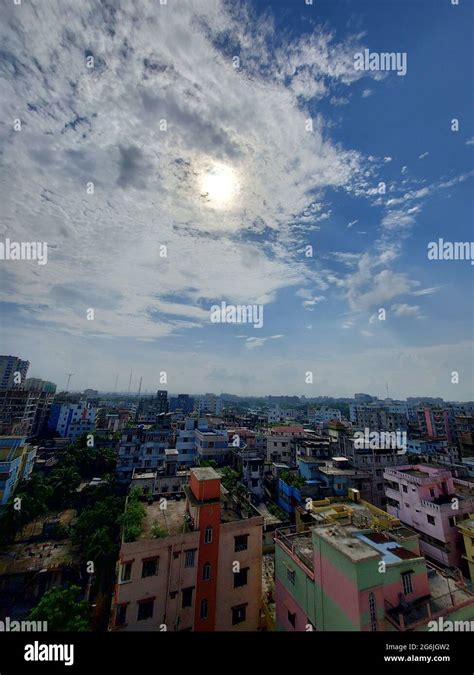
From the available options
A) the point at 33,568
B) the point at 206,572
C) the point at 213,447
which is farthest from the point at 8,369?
the point at 206,572

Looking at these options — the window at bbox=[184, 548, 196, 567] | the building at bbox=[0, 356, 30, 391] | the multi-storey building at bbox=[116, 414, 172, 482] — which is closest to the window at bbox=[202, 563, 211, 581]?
the window at bbox=[184, 548, 196, 567]

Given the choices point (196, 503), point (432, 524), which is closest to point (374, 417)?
point (432, 524)

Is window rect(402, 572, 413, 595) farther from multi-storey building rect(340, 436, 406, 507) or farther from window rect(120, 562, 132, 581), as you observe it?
multi-storey building rect(340, 436, 406, 507)

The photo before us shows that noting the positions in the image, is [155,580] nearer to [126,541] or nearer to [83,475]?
[126,541]

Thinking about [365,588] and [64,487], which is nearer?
[365,588]

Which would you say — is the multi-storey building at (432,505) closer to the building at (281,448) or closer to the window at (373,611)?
the window at (373,611)

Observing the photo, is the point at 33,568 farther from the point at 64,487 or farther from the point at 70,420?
the point at 70,420

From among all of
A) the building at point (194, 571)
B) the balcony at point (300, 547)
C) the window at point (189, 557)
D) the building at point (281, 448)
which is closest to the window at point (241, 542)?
the building at point (194, 571)
